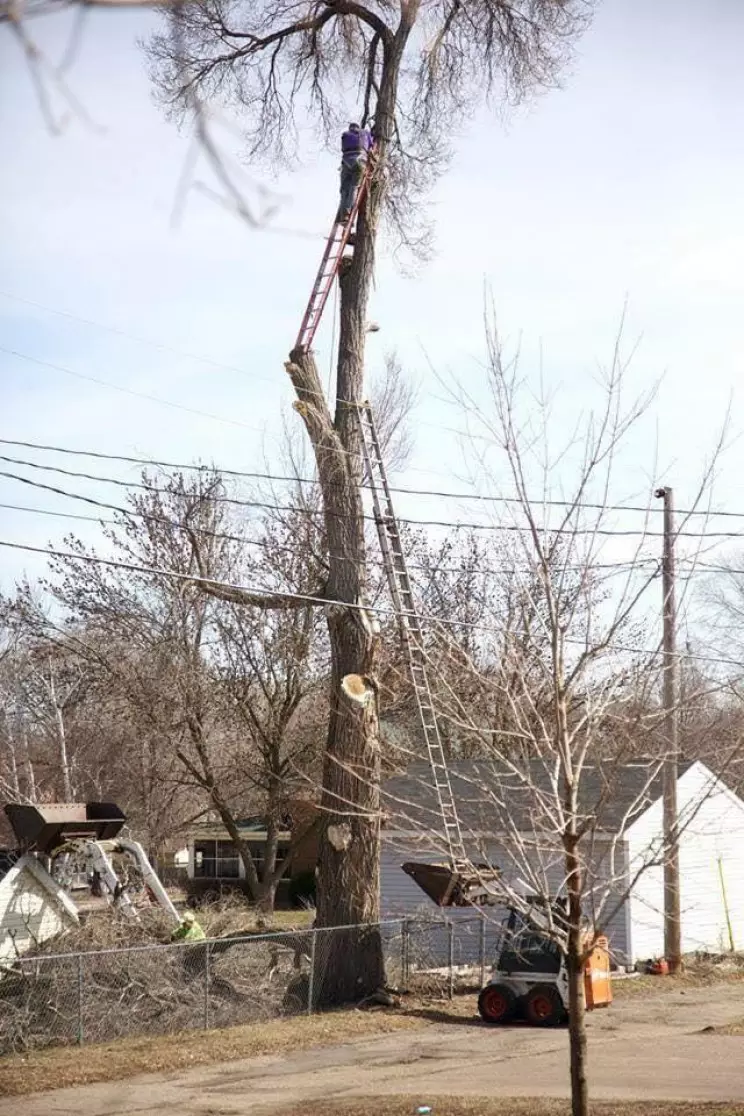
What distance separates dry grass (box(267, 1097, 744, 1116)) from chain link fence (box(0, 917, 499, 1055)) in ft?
13.0

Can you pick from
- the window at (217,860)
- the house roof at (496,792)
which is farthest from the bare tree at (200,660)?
the window at (217,860)

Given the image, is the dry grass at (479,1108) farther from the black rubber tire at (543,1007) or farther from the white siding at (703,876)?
the white siding at (703,876)

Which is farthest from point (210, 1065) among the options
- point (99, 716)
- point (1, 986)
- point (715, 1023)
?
point (99, 716)

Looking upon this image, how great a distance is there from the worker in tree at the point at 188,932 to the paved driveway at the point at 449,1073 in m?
2.57

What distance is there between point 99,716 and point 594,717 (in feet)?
76.7

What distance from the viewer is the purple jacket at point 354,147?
18.1 meters

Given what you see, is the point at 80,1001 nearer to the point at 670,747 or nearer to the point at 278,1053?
the point at 278,1053

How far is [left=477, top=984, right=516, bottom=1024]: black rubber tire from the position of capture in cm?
1745

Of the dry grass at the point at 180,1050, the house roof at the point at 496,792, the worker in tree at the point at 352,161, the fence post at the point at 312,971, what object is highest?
the worker in tree at the point at 352,161

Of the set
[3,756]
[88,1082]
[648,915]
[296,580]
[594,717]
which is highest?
[296,580]

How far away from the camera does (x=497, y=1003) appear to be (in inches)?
689

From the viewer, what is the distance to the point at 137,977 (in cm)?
1628

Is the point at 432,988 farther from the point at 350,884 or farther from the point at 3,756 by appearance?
the point at 3,756

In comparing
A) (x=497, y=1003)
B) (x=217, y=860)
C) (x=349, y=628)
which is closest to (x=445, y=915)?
(x=497, y=1003)
